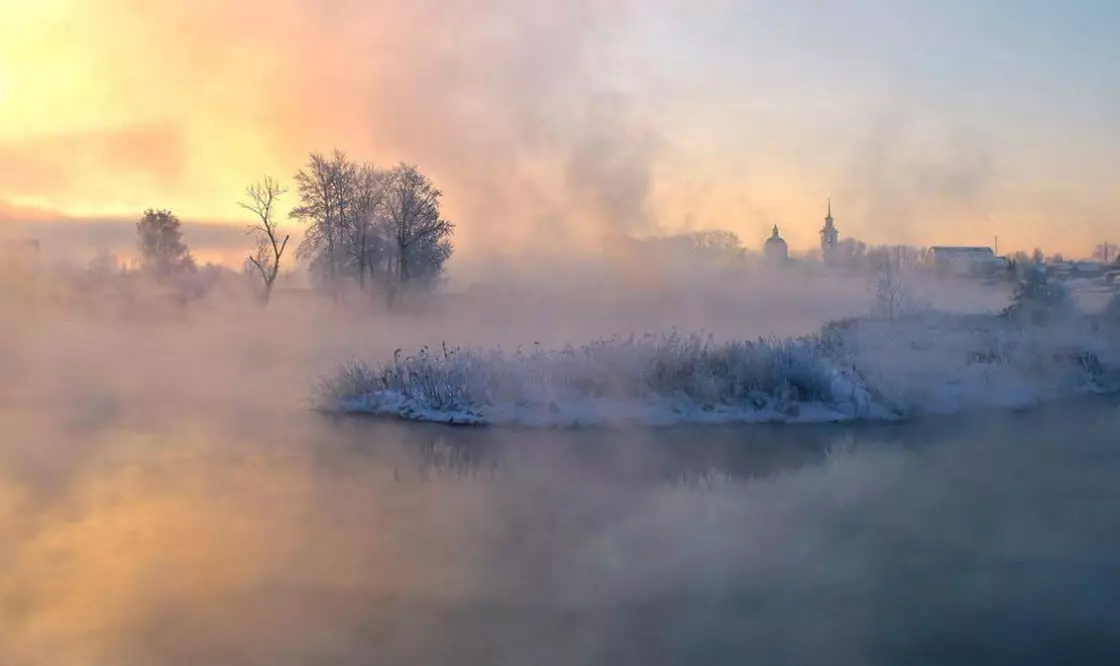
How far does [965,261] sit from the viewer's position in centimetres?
4853

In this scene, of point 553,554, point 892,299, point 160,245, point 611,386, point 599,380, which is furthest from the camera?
point 160,245

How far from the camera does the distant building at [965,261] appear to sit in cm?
4588

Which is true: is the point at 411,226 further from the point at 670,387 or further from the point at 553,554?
the point at 553,554

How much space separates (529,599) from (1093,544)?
16.6ft

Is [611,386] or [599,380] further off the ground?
[599,380]

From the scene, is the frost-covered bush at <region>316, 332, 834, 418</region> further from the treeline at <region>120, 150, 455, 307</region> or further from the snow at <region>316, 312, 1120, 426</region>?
the treeline at <region>120, 150, 455, 307</region>

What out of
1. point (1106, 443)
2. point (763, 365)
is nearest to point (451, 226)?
point (763, 365)

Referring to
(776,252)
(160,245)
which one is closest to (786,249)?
(776,252)

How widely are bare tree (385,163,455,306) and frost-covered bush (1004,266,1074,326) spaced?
21.2m

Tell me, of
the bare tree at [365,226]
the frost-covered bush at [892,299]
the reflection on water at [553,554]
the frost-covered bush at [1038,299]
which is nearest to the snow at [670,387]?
the reflection on water at [553,554]

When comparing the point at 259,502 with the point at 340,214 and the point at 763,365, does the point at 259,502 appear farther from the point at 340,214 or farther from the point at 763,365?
the point at 340,214

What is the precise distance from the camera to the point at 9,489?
33.5 ft

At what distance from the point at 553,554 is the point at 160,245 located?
40.6 m

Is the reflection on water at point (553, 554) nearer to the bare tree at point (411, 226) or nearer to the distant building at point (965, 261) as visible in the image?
the bare tree at point (411, 226)
